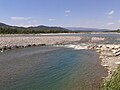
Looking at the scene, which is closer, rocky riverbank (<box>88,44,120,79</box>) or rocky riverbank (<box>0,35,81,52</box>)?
rocky riverbank (<box>88,44,120,79</box>)

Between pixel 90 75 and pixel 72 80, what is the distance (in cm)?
272

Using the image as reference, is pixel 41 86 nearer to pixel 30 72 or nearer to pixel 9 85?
pixel 9 85

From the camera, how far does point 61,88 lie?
16312 mm

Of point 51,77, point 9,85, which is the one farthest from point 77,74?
point 9,85

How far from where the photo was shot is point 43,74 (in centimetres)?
2112

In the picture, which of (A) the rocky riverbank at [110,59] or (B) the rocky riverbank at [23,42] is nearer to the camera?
(A) the rocky riverbank at [110,59]

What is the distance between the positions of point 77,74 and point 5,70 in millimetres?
7914

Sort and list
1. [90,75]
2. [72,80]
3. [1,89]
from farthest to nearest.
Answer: [90,75], [72,80], [1,89]

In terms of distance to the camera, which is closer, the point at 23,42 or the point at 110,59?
the point at 110,59

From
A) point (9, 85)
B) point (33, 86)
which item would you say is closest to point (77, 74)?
point (33, 86)

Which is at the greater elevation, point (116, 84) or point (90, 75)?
point (116, 84)

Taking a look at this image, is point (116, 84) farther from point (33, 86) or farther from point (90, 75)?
point (90, 75)

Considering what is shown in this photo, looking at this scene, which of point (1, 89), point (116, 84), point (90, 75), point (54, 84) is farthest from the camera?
point (90, 75)

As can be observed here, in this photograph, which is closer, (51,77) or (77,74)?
(51,77)
